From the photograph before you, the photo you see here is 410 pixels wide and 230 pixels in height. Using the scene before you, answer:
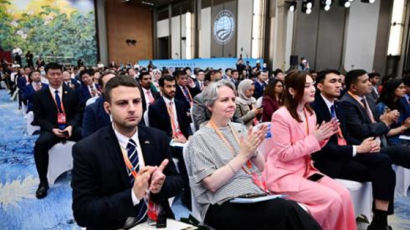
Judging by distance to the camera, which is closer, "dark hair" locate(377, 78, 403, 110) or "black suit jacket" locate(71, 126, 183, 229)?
"black suit jacket" locate(71, 126, 183, 229)

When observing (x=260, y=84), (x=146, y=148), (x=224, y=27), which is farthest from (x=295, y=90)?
(x=224, y=27)

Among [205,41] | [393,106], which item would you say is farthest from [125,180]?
[205,41]

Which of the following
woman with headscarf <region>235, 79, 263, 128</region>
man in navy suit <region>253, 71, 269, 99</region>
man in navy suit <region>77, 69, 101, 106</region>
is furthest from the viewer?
man in navy suit <region>253, 71, 269, 99</region>

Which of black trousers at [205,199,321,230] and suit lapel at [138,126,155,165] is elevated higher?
suit lapel at [138,126,155,165]

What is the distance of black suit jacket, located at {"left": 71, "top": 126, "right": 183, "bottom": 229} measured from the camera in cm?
119

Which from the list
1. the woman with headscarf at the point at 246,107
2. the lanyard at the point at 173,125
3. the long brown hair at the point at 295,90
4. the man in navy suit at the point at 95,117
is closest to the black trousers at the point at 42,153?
the man in navy suit at the point at 95,117

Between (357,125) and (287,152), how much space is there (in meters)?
1.03

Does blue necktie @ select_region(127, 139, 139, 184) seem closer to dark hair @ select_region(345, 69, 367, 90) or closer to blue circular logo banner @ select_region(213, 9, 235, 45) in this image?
dark hair @ select_region(345, 69, 367, 90)

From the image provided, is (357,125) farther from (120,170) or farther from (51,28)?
(51,28)

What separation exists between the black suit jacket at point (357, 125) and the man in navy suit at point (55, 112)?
2.97 meters

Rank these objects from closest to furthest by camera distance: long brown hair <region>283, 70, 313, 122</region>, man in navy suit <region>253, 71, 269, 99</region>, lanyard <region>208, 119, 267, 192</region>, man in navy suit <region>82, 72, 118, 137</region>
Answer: lanyard <region>208, 119, 267, 192</region>, long brown hair <region>283, 70, 313, 122</region>, man in navy suit <region>82, 72, 118, 137</region>, man in navy suit <region>253, 71, 269, 99</region>

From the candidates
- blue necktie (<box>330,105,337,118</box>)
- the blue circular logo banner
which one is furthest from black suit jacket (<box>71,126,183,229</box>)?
the blue circular logo banner

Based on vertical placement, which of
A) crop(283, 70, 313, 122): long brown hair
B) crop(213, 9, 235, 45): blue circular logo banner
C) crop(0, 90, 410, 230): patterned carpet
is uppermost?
crop(213, 9, 235, 45): blue circular logo banner

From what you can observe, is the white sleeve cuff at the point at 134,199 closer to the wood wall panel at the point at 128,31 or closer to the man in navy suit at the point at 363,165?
the man in navy suit at the point at 363,165
